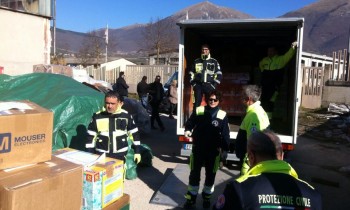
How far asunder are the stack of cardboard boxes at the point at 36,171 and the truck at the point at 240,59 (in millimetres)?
3522

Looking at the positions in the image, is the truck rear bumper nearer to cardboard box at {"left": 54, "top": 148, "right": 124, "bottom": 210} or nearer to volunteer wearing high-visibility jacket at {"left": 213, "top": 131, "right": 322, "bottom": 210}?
cardboard box at {"left": 54, "top": 148, "right": 124, "bottom": 210}

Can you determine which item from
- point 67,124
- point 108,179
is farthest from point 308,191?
point 67,124

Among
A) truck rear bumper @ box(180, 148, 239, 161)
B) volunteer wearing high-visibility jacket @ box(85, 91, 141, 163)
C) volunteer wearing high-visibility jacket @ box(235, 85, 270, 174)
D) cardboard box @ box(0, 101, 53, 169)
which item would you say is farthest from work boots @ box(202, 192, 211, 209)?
cardboard box @ box(0, 101, 53, 169)

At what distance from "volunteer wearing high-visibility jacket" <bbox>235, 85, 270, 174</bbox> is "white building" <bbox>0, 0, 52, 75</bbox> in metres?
10.5

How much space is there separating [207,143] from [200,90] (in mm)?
2695

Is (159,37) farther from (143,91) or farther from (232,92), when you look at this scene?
(232,92)

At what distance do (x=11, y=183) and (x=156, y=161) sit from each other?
4.97 m

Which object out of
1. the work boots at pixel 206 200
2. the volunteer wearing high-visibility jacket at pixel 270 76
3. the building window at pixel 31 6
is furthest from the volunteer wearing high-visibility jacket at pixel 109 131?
the building window at pixel 31 6

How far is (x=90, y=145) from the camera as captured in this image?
14.5 ft

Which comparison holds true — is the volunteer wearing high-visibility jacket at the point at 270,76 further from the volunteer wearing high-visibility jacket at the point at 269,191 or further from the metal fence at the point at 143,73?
the metal fence at the point at 143,73

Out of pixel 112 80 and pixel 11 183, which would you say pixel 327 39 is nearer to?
pixel 112 80

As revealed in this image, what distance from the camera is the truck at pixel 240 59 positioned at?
20.0ft

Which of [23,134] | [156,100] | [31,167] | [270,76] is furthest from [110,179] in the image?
[156,100]

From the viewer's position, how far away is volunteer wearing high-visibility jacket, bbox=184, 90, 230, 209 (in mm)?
4379
